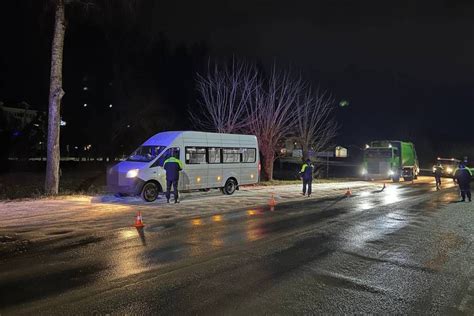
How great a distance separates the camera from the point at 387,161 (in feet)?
115

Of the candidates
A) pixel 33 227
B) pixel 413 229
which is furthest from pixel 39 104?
pixel 413 229

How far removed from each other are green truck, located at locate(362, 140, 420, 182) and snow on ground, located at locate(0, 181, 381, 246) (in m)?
18.3

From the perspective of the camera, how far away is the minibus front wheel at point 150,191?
15.8 m

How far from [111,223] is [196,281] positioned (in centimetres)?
581

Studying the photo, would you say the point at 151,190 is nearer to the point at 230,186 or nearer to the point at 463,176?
the point at 230,186

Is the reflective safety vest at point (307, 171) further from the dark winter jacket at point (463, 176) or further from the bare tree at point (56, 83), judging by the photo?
the bare tree at point (56, 83)

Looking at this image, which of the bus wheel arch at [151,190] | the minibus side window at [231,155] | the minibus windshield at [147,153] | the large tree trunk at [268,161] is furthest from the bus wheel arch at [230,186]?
the large tree trunk at [268,161]

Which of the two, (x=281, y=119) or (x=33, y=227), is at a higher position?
(x=281, y=119)

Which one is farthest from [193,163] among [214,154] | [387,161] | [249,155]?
[387,161]

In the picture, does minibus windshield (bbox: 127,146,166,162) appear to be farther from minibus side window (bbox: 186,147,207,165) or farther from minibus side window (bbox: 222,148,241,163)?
minibus side window (bbox: 222,148,241,163)

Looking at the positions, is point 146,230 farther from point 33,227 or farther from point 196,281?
point 196,281

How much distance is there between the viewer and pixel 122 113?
35938mm

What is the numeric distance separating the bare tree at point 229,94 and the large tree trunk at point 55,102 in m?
13.0

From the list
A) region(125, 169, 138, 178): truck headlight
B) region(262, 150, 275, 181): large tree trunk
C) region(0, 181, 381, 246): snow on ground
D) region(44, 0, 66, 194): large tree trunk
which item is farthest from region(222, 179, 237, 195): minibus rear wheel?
region(262, 150, 275, 181): large tree trunk
